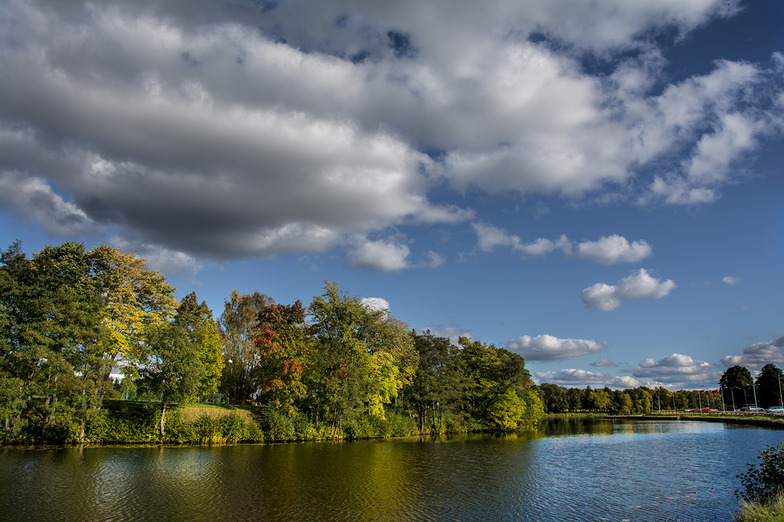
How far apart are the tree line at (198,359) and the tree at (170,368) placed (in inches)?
4.7

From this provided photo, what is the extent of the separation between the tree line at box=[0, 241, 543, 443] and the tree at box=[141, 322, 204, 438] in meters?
0.12

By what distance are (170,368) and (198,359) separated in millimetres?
4125

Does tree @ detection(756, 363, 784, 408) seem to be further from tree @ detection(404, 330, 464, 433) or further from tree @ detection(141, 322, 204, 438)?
tree @ detection(141, 322, 204, 438)

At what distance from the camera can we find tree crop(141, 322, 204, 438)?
43.6 m

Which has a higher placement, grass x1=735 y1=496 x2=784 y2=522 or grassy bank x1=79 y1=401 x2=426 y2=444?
grass x1=735 y1=496 x2=784 y2=522

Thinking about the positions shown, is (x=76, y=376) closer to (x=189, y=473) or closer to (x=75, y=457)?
(x=75, y=457)

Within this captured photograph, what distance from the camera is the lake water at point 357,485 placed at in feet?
62.4

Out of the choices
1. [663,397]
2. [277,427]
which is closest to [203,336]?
[277,427]

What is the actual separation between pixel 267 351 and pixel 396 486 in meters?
31.2

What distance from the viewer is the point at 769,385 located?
128 m

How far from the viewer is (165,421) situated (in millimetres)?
44406

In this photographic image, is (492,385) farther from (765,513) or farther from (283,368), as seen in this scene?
(765,513)

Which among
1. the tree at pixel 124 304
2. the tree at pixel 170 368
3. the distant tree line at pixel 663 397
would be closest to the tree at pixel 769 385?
the distant tree line at pixel 663 397

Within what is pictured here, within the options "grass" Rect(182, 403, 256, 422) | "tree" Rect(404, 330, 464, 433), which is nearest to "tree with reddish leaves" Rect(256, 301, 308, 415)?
"grass" Rect(182, 403, 256, 422)
